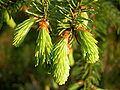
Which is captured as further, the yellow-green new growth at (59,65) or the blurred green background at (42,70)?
the blurred green background at (42,70)

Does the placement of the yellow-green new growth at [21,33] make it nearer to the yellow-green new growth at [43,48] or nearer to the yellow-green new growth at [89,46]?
the yellow-green new growth at [43,48]

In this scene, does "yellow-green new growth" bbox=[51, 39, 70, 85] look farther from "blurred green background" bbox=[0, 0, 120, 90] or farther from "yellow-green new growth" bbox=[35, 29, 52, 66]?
"blurred green background" bbox=[0, 0, 120, 90]

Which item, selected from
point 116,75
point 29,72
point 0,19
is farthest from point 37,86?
point 0,19

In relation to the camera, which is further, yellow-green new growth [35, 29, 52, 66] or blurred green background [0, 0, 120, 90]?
blurred green background [0, 0, 120, 90]

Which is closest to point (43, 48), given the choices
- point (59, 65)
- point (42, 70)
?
point (59, 65)

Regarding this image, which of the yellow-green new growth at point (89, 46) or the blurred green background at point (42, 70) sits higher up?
the yellow-green new growth at point (89, 46)

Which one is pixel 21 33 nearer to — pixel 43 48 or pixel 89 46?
pixel 43 48

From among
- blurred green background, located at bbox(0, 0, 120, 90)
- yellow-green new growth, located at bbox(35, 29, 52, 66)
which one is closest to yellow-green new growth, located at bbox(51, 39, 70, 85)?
yellow-green new growth, located at bbox(35, 29, 52, 66)

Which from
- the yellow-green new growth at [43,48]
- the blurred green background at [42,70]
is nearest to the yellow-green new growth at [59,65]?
the yellow-green new growth at [43,48]

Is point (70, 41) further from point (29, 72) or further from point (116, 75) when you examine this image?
point (29, 72)

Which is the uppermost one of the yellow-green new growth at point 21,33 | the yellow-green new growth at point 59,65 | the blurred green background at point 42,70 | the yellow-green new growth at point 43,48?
the yellow-green new growth at point 21,33
